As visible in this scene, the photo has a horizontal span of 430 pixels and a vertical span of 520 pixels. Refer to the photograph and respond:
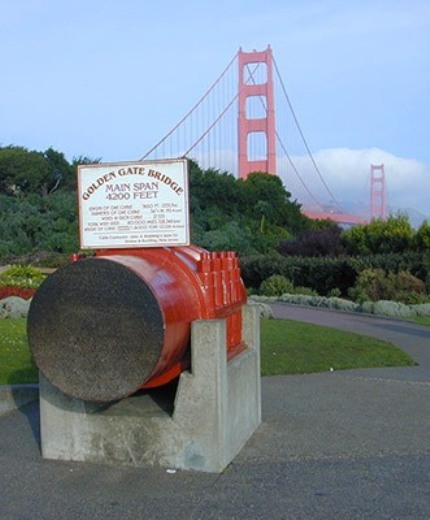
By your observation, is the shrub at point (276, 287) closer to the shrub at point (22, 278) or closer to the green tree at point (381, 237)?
the green tree at point (381, 237)

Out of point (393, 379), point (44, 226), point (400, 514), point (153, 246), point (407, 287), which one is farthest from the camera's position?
point (44, 226)

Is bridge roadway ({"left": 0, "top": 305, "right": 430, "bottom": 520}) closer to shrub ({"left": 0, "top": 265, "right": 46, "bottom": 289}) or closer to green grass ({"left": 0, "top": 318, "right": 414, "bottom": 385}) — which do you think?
green grass ({"left": 0, "top": 318, "right": 414, "bottom": 385})

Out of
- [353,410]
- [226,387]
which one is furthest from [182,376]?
[353,410]

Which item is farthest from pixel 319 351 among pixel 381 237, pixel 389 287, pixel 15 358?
pixel 381 237

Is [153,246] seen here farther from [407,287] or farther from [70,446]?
[407,287]

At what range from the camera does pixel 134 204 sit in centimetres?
670

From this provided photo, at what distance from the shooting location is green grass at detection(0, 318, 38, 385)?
9383mm

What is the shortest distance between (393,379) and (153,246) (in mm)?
4689

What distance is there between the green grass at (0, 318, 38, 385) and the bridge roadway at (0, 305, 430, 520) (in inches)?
50.0

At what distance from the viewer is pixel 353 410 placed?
8.20 metres

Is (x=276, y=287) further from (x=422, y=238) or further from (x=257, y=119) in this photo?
(x=257, y=119)

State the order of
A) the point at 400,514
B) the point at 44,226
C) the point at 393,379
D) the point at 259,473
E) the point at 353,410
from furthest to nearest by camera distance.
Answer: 1. the point at 44,226
2. the point at 393,379
3. the point at 353,410
4. the point at 259,473
5. the point at 400,514

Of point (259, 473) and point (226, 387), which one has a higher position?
point (226, 387)

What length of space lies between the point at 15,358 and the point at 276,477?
5.48m
